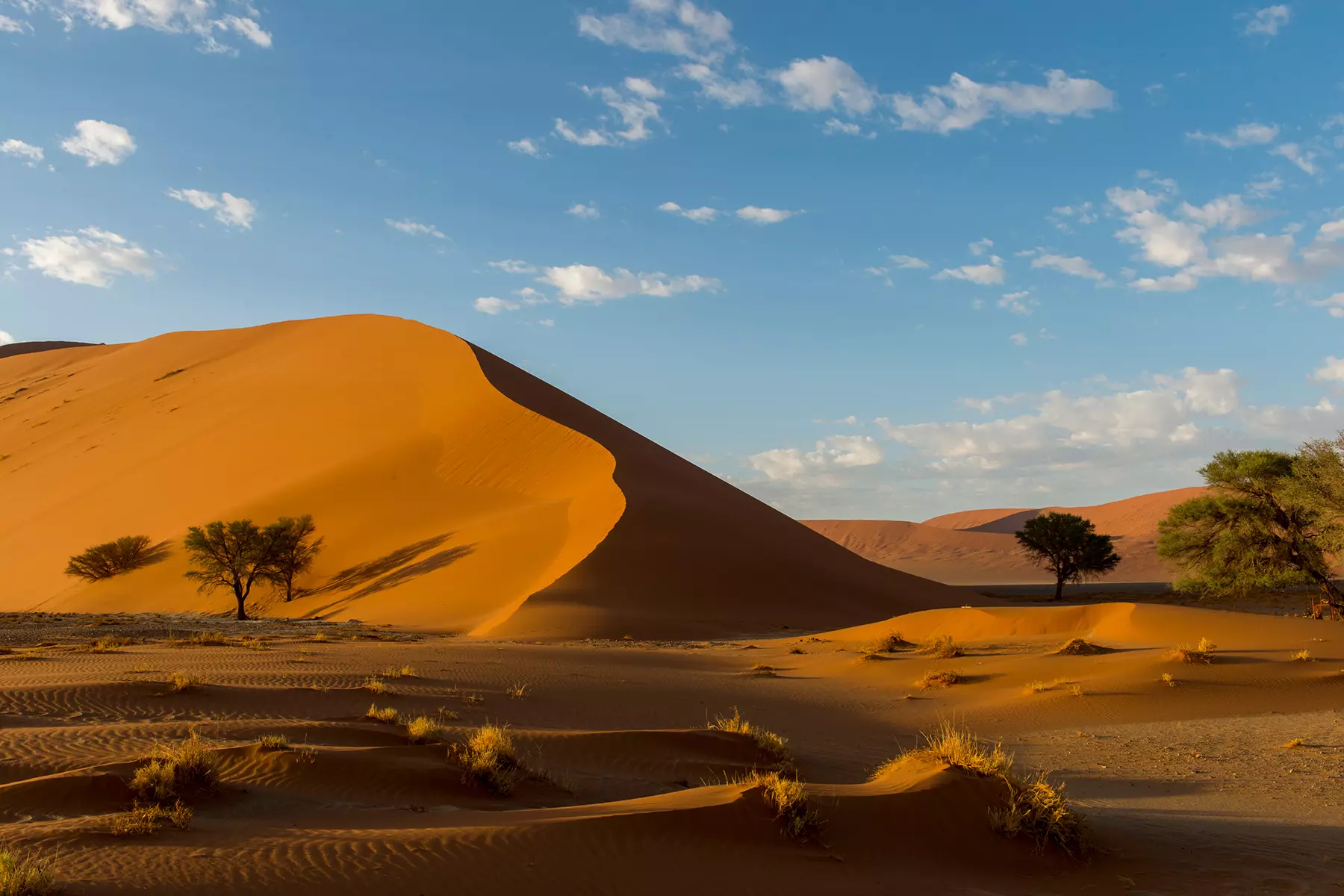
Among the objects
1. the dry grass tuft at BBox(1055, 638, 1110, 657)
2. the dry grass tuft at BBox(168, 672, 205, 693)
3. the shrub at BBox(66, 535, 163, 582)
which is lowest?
the dry grass tuft at BBox(1055, 638, 1110, 657)

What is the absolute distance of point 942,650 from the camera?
58.7 feet

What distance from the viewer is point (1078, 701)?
520 inches

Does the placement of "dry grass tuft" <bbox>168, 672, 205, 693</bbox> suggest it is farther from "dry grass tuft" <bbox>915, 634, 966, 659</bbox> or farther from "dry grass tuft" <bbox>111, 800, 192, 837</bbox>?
"dry grass tuft" <bbox>915, 634, 966, 659</bbox>

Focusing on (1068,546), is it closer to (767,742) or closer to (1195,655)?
(1195,655)

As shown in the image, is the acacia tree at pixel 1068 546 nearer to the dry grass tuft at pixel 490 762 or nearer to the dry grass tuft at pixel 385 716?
the dry grass tuft at pixel 385 716

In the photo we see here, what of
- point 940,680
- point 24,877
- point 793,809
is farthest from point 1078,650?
point 24,877

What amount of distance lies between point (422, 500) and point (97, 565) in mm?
13429

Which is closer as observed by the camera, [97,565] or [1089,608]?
[1089,608]

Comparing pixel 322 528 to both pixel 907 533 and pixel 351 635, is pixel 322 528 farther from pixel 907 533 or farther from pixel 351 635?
pixel 907 533

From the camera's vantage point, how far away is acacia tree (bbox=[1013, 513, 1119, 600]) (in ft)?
156

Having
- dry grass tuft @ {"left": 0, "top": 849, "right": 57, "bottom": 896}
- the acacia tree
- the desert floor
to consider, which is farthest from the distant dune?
dry grass tuft @ {"left": 0, "top": 849, "right": 57, "bottom": 896}

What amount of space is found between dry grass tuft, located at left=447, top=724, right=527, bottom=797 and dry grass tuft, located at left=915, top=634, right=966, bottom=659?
11848mm

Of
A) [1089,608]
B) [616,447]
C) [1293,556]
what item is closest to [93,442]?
[616,447]

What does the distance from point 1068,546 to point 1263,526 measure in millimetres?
22632
